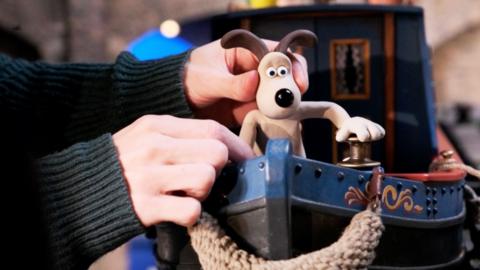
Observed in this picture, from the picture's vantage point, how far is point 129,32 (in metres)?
2.33

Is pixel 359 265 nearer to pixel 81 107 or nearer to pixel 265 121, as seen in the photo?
pixel 265 121

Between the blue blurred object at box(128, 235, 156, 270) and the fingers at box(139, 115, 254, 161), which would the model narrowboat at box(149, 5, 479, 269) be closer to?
the fingers at box(139, 115, 254, 161)

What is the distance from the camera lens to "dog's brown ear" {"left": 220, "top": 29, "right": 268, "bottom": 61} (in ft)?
1.39

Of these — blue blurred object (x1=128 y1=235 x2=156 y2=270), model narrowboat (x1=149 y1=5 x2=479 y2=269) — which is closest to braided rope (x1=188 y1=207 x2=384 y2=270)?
model narrowboat (x1=149 y1=5 x2=479 y2=269)

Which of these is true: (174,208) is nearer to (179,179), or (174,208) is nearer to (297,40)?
(179,179)

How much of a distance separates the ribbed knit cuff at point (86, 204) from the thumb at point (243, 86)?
3.4 inches

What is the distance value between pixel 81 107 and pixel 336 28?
233 mm

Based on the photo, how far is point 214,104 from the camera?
1.52 feet

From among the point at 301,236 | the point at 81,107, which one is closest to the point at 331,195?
the point at 301,236

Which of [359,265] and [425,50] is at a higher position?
[425,50]

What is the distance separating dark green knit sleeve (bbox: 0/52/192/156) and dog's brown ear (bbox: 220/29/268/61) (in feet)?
0.21

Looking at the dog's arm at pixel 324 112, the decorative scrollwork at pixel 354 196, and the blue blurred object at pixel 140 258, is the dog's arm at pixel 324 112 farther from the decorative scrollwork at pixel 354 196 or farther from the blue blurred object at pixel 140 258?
the blue blurred object at pixel 140 258

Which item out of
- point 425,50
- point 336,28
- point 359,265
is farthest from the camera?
point 425,50

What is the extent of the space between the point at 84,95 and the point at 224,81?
0.20 metres
